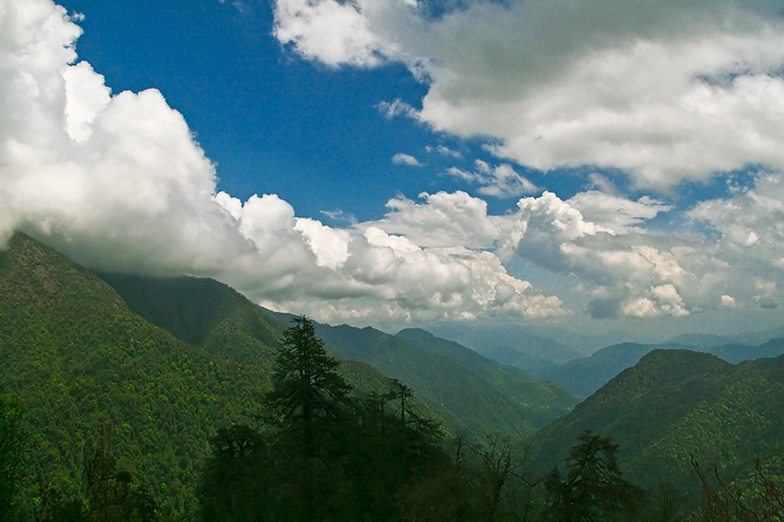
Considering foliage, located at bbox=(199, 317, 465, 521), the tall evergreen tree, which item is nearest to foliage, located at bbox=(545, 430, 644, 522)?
foliage, located at bbox=(199, 317, 465, 521)

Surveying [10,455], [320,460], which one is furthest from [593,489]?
[10,455]

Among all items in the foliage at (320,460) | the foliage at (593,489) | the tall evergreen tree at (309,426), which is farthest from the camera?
the foliage at (320,460)

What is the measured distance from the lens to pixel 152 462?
184 m

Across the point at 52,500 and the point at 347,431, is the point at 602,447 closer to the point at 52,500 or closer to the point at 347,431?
the point at 347,431

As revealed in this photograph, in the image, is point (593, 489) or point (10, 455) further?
point (593, 489)

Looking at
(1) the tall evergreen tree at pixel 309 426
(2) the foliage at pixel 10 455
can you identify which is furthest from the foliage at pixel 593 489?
(2) the foliage at pixel 10 455

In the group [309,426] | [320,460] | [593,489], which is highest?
[309,426]

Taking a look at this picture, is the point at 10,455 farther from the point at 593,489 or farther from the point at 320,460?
the point at 593,489

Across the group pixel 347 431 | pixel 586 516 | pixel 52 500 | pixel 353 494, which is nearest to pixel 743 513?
pixel 586 516

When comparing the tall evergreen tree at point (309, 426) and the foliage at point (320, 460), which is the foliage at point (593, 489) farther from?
the tall evergreen tree at point (309, 426)

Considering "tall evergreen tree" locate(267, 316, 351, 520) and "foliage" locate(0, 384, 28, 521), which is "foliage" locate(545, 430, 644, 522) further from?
"foliage" locate(0, 384, 28, 521)

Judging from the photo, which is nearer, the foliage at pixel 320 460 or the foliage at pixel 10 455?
the foliage at pixel 10 455

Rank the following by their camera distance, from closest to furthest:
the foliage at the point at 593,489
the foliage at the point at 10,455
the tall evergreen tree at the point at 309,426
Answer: the foliage at the point at 10,455 → the foliage at the point at 593,489 → the tall evergreen tree at the point at 309,426

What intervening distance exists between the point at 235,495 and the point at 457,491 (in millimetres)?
19371
